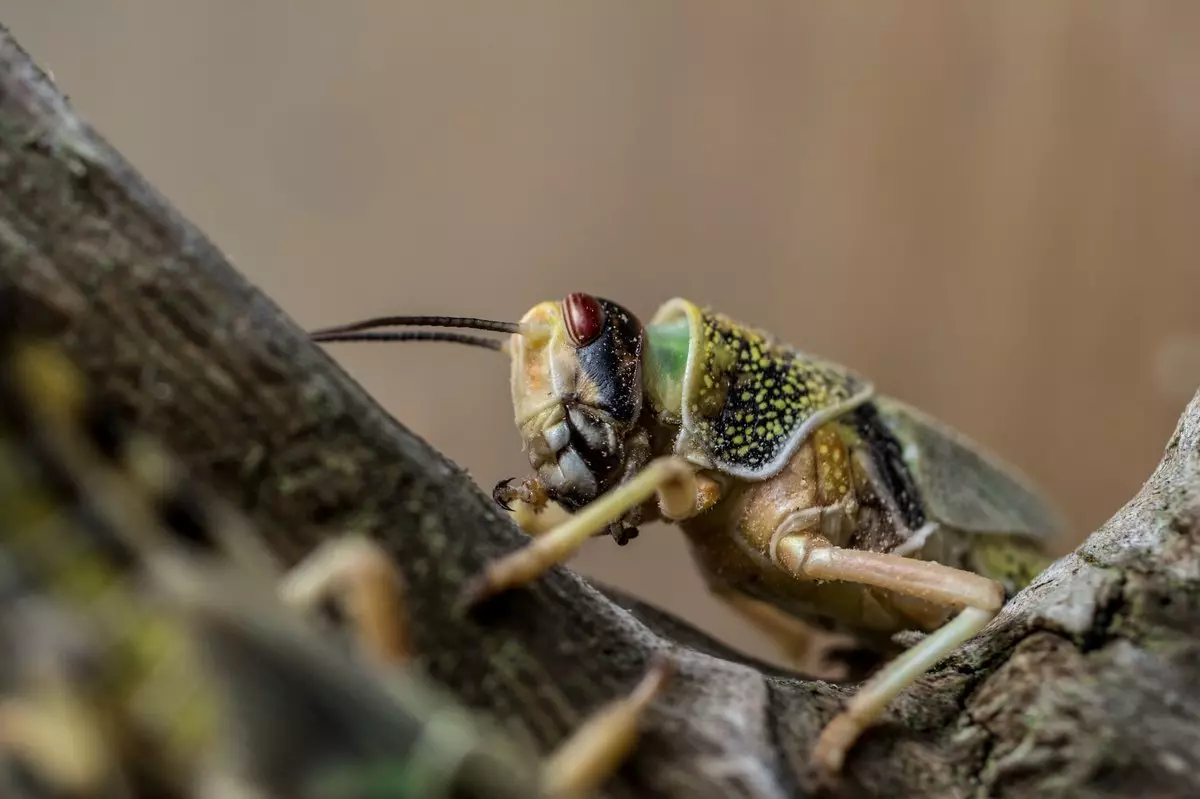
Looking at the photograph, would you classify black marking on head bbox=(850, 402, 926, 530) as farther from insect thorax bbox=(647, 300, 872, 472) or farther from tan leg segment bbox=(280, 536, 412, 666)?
tan leg segment bbox=(280, 536, 412, 666)

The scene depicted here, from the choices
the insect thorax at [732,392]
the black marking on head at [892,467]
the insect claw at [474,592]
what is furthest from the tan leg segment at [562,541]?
the black marking on head at [892,467]

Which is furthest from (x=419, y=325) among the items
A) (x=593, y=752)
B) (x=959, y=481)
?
(x=959, y=481)

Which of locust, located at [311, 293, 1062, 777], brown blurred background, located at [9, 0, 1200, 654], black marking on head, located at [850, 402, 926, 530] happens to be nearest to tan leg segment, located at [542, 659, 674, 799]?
locust, located at [311, 293, 1062, 777]

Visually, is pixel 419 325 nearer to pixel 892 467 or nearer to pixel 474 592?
pixel 474 592

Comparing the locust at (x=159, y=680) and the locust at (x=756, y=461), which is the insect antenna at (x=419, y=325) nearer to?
the locust at (x=756, y=461)

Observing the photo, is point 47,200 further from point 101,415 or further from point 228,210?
point 228,210
